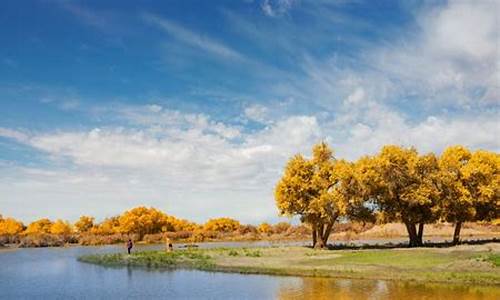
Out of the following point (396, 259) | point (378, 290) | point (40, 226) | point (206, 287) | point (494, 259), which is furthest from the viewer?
point (40, 226)

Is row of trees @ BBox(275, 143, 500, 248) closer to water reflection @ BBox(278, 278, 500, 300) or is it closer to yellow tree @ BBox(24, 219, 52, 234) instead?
water reflection @ BBox(278, 278, 500, 300)

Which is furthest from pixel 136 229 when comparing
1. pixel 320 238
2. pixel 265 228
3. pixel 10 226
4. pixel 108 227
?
pixel 320 238

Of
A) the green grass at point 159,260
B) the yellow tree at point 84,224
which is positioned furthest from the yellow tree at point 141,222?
the green grass at point 159,260

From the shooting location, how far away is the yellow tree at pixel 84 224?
178125 mm

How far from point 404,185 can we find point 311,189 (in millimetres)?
10268

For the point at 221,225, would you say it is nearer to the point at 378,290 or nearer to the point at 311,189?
the point at 311,189

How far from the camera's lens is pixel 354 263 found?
1849 inches

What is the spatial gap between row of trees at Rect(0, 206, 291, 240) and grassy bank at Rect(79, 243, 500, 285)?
81.7 meters

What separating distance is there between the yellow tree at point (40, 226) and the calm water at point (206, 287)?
5260 inches

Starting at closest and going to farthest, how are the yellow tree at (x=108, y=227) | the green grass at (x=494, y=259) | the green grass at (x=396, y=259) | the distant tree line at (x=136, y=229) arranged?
1. the green grass at (x=494, y=259)
2. the green grass at (x=396, y=259)
3. the distant tree line at (x=136, y=229)
4. the yellow tree at (x=108, y=227)

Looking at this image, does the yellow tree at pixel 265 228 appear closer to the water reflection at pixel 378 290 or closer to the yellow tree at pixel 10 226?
the yellow tree at pixel 10 226

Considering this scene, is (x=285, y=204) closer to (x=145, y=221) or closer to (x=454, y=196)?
(x=454, y=196)

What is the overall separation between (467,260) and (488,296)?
12.4m

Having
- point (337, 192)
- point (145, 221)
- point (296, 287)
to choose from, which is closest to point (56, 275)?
point (296, 287)
